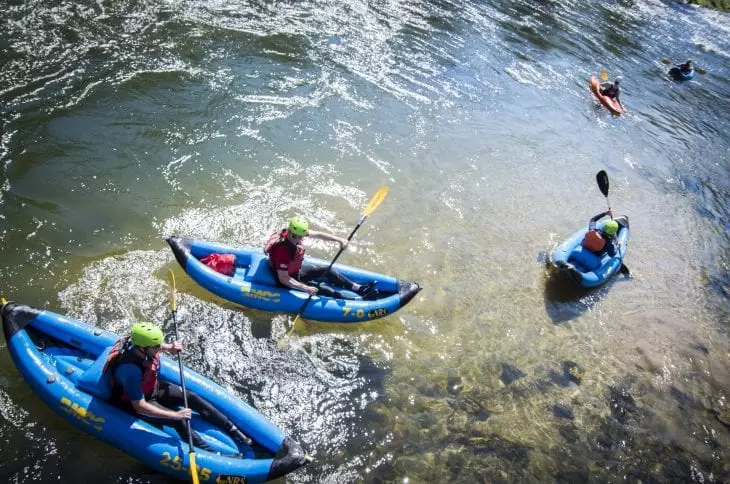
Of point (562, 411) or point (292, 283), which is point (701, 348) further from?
point (292, 283)

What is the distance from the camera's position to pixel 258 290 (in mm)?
6195

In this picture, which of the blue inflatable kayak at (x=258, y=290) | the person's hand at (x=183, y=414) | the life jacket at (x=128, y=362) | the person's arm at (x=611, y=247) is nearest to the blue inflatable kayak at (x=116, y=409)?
the life jacket at (x=128, y=362)

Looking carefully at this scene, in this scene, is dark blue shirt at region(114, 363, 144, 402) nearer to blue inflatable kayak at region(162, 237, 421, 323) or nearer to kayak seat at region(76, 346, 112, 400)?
kayak seat at region(76, 346, 112, 400)

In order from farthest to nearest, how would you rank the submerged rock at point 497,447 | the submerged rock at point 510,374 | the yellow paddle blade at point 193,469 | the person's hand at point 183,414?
the submerged rock at point 510,374 → the submerged rock at point 497,447 → the person's hand at point 183,414 → the yellow paddle blade at point 193,469

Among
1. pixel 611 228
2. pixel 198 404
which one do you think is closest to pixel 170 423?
pixel 198 404

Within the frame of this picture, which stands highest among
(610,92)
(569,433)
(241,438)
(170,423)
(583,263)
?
(610,92)

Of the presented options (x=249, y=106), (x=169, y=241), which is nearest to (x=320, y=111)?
(x=249, y=106)

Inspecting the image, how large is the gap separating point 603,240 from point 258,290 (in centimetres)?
606

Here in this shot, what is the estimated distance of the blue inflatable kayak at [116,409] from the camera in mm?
4348

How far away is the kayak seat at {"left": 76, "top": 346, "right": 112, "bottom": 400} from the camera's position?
14.4 ft

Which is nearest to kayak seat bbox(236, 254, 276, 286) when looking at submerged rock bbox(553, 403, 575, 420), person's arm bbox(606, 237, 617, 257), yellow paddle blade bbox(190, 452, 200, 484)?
yellow paddle blade bbox(190, 452, 200, 484)

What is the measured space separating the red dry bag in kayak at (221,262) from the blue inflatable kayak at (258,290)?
98 millimetres

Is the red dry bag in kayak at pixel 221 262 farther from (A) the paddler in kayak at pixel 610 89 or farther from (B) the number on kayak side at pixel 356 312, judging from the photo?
(A) the paddler in kayak at pixel 610 89

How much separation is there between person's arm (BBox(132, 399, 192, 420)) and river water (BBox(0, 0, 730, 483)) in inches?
30.3
